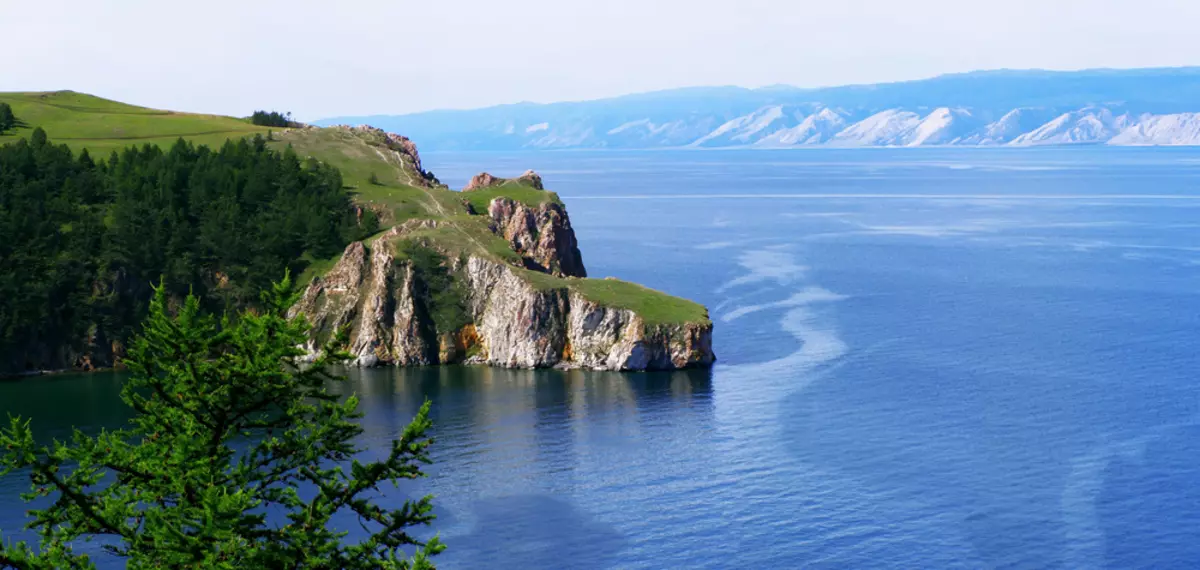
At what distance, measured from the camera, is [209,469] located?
31.8 meters


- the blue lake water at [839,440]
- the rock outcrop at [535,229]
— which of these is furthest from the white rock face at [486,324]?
the rock outcrop at [535,229]

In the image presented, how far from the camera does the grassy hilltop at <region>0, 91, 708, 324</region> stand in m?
126

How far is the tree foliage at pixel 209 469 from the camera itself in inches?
1208

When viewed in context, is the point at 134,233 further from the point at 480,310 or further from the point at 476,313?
the point at 480,310

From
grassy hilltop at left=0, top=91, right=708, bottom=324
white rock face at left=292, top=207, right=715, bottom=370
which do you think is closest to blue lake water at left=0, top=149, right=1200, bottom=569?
white rock face at left=292, top=207, right=715, bottom=370

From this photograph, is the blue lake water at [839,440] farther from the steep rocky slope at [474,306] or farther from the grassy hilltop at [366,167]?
the grassy hilltop at [366,167]

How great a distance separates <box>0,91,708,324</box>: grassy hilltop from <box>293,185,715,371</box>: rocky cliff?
436 mm

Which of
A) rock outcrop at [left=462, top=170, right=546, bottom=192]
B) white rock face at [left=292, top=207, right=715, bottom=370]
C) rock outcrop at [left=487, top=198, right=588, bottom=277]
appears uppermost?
rock outcrop at [left=462, top=170, right=546, bottom=192]

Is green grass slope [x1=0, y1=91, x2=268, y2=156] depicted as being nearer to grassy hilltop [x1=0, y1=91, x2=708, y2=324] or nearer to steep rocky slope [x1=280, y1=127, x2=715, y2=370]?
grassy hilltop [x1=0, y1=91, x2=708, y2=324]

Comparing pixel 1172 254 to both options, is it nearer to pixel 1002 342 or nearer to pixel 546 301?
pixel 1002 342

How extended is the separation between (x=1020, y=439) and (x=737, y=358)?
34.7m

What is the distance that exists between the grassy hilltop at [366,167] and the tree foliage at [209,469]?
86344mm

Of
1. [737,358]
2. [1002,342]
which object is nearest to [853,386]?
[737,358]

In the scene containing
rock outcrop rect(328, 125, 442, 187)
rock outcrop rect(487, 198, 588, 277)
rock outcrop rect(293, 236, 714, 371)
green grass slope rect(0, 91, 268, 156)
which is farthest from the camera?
green grass slope rect(0, 91, 268, 156)
